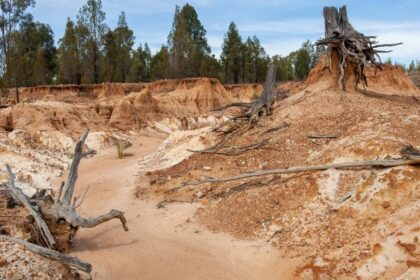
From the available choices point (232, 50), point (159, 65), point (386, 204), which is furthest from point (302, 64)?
point (386, 204)

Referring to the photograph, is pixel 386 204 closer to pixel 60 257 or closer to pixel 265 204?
pixel 265 204

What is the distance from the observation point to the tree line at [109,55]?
34.0m

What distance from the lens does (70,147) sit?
18.2 meters

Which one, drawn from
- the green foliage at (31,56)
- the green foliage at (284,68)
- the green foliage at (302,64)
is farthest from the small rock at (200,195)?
the green foliage at (284,68)

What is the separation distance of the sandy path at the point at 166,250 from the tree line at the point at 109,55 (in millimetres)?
25172

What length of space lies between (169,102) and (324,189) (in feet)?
76.2

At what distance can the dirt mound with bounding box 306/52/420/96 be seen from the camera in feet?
42.0

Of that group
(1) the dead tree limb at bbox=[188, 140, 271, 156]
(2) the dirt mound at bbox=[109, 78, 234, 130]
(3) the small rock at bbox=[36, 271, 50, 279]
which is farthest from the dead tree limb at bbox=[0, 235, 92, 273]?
(2) the dirt mound at bbox=[109, 78, 234, 130]

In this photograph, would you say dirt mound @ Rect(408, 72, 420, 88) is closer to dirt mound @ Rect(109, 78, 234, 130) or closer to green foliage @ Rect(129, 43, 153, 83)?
dirt mound @ Rect(109, 78, 234, 130)

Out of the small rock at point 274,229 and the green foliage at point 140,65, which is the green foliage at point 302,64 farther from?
the small rock at point 274,229

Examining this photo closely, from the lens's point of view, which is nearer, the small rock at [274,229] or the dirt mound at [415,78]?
the small rock at [274,229]

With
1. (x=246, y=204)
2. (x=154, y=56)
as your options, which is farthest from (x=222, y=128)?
(x=154, y=56)

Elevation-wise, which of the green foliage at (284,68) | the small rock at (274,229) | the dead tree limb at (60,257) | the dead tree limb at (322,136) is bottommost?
the small rock at (274,229)

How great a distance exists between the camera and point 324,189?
7824 millimetres
